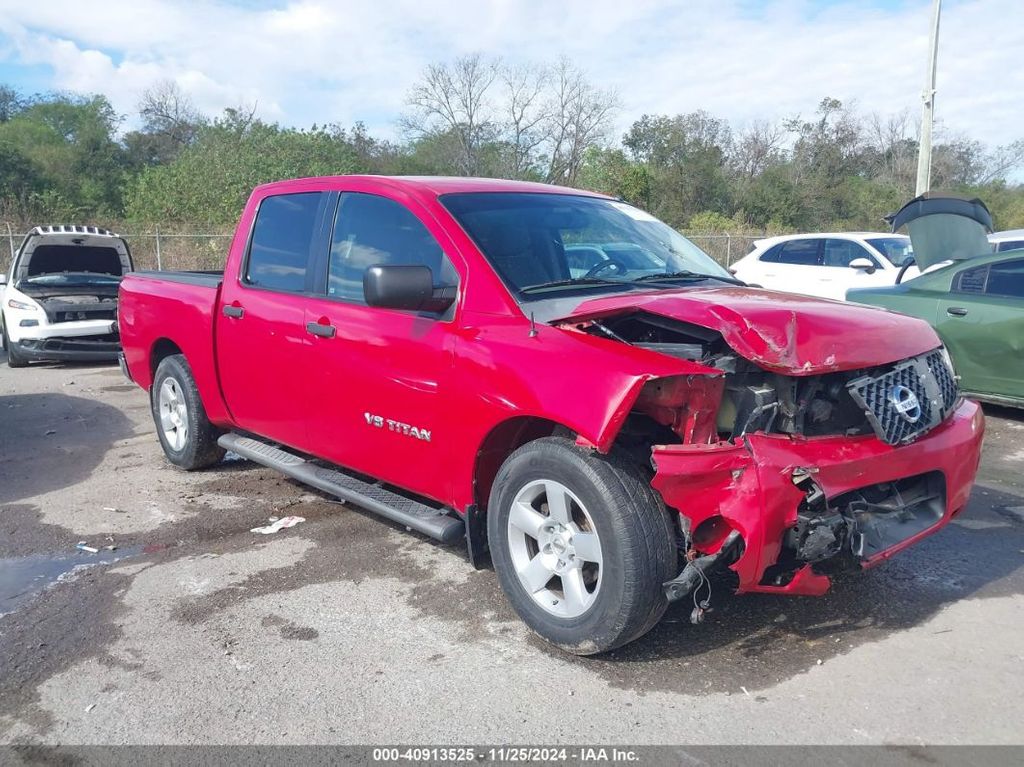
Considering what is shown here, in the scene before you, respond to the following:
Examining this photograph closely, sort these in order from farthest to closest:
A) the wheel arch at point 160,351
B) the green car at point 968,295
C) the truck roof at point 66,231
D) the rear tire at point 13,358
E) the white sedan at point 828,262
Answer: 1. the white sedan at point 828,262
2. the truck roof at point 66,231
3. the rear tire at point 13,358
4. the green car at point 968,295
5. the wheel arch at point 160,351

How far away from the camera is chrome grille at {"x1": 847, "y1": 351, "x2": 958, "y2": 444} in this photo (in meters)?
3.25

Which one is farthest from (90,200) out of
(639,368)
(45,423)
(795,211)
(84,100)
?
(639,368)

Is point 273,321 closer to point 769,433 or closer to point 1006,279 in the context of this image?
point 769,433

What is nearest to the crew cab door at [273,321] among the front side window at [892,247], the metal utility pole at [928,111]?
the front side window at [892,247]

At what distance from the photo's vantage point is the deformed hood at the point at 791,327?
3068 millimetres

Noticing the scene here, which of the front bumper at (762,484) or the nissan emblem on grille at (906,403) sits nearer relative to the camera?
the front bumper at (762,484)

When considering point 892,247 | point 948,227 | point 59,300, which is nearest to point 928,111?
point 892,247

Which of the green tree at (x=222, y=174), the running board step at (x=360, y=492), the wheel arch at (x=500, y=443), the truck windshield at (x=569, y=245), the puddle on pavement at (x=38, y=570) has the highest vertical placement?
the green tree at (x=222, y=174)

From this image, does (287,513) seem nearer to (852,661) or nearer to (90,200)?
(852,661)

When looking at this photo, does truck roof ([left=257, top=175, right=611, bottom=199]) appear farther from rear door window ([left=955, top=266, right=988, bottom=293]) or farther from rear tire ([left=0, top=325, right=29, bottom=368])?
rear tire ([left=0, top=325, right=29, bottom=368])

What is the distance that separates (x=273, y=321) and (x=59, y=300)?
7.91m

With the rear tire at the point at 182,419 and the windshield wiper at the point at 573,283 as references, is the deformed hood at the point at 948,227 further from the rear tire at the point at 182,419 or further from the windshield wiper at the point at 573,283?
the rear tire at the point at 182,419

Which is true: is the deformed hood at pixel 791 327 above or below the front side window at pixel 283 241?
below

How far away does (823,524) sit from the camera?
3.04 metres
